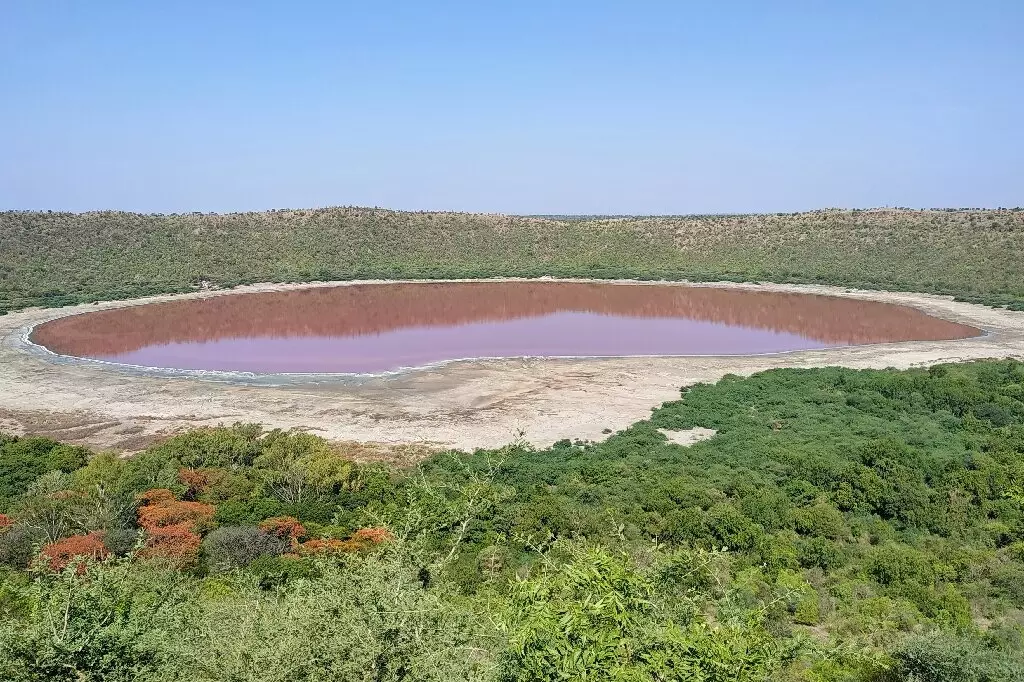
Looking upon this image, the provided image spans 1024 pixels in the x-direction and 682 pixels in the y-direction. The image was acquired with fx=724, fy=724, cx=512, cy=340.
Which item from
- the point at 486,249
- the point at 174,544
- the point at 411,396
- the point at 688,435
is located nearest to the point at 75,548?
the point at 174,544

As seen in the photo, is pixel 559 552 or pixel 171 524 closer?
pixel 559 552

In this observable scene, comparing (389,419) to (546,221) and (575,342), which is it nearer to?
(575,342)

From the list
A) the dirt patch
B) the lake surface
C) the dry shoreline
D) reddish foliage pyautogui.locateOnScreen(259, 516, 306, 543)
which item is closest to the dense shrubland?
reddish foliage pyautogui.locateOnScreen(259, 516, 306, 543)

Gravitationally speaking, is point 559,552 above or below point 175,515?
below

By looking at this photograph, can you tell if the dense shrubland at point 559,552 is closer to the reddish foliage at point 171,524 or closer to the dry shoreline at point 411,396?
the reddish foliage at point 171,524

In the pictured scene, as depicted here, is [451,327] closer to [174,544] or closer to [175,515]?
[175,515]

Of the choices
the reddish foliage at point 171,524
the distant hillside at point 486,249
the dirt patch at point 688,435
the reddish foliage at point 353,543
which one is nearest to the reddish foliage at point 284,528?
the reddish foliage at point 353,543

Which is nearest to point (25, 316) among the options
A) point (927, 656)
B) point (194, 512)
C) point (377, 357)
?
point (377, 357)
